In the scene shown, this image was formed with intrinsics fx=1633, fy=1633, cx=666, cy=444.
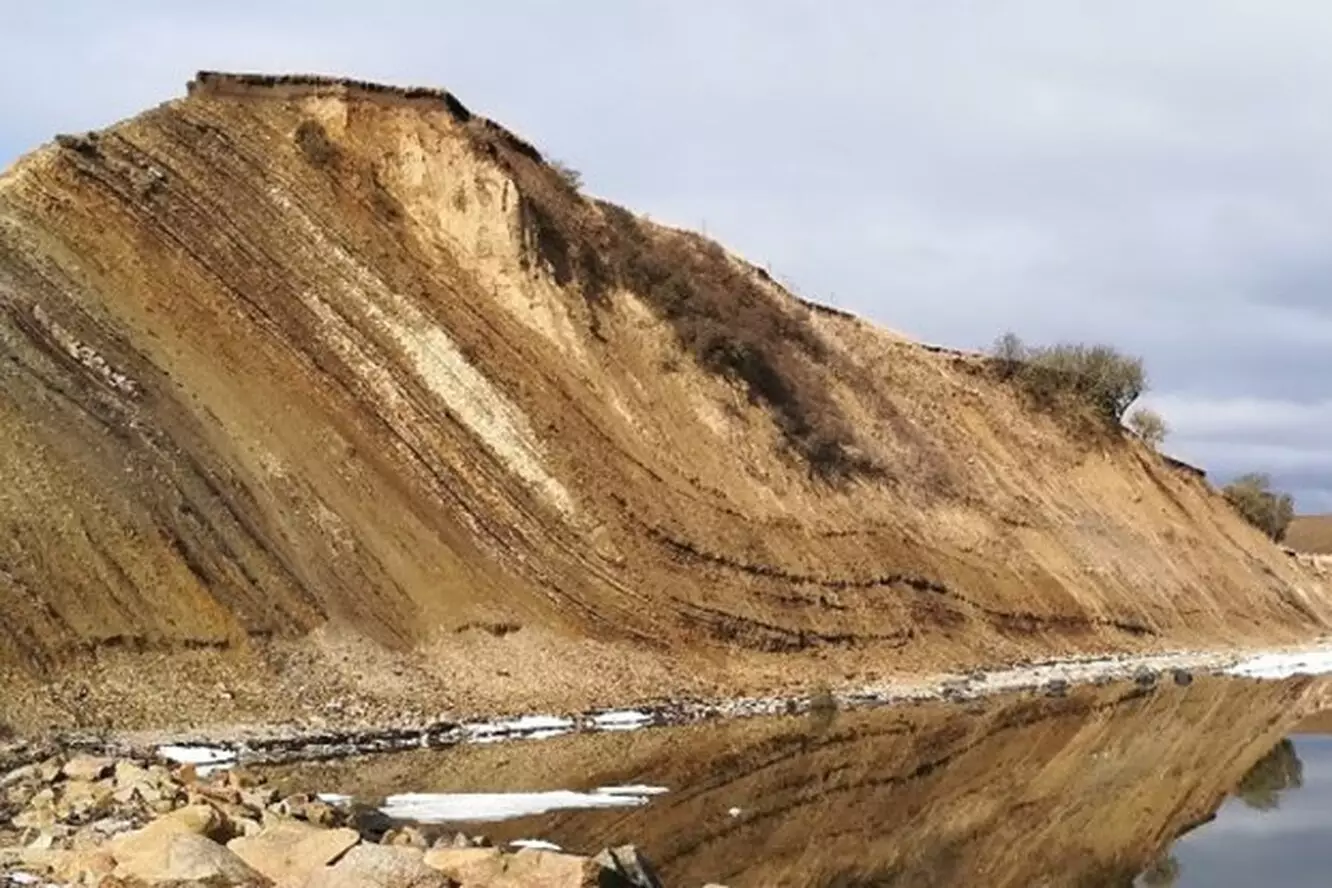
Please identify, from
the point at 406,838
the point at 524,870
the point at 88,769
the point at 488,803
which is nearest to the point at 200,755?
the point at 488,803

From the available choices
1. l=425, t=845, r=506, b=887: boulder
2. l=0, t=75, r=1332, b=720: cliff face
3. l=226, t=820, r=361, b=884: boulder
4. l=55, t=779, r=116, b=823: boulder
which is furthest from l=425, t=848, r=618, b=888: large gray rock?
l=0, t=75, r=1332, b=720: cliff face

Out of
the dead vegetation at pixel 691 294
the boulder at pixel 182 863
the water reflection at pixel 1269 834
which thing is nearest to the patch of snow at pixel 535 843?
the boulder at pixel 182 863

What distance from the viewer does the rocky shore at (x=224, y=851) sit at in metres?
11.2

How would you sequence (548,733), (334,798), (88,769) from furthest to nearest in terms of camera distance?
1. (548,733)
2. (334,798)
3. (88,769)

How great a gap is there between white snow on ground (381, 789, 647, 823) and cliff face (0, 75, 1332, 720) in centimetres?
642

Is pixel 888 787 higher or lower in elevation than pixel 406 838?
Answer: lower

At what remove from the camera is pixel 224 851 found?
1156cm

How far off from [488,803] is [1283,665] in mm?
36697

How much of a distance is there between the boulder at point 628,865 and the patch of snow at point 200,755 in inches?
335

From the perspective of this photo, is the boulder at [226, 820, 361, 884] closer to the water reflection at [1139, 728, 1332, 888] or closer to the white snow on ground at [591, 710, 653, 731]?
the water reflection at [1139, 728, 1332, 888]

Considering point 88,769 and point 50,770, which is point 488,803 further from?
point 50,770

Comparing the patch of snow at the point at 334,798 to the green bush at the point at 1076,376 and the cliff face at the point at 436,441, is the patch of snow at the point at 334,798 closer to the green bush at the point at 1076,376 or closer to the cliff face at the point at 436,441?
the cliff face at the point at 436,441

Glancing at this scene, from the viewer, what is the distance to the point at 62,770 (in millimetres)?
15727

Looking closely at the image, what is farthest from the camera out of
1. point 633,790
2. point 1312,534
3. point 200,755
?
point 1312,534
